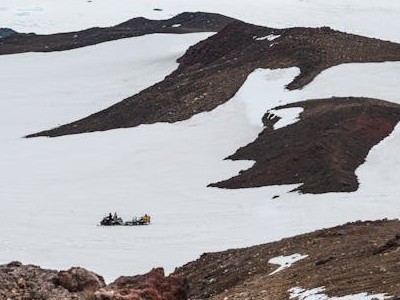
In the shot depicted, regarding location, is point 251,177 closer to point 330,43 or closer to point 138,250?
point 138,250

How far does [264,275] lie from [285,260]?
4.43ft

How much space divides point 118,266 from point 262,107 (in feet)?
84.7

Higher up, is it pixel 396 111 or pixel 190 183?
pixel 396 111

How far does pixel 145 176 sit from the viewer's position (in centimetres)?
4181

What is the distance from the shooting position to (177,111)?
57062 mm

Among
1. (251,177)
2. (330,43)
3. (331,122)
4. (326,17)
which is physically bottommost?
(251,177)

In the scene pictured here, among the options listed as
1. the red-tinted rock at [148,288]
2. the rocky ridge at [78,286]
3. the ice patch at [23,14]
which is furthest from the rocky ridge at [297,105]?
the ice patch at [23,14]

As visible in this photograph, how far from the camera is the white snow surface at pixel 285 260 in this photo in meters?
20.0

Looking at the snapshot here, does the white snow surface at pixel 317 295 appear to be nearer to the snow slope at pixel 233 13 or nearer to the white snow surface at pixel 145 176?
the white snow surface at pixel 145 176

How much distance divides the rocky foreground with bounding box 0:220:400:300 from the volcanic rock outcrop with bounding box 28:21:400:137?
3120 centimetres

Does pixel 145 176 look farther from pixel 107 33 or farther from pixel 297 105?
pixel 107 33

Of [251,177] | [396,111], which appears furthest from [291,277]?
[396,111]

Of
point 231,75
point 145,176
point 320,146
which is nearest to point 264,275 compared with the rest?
point 320,146

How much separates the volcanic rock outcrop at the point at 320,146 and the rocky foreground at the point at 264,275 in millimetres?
9709
